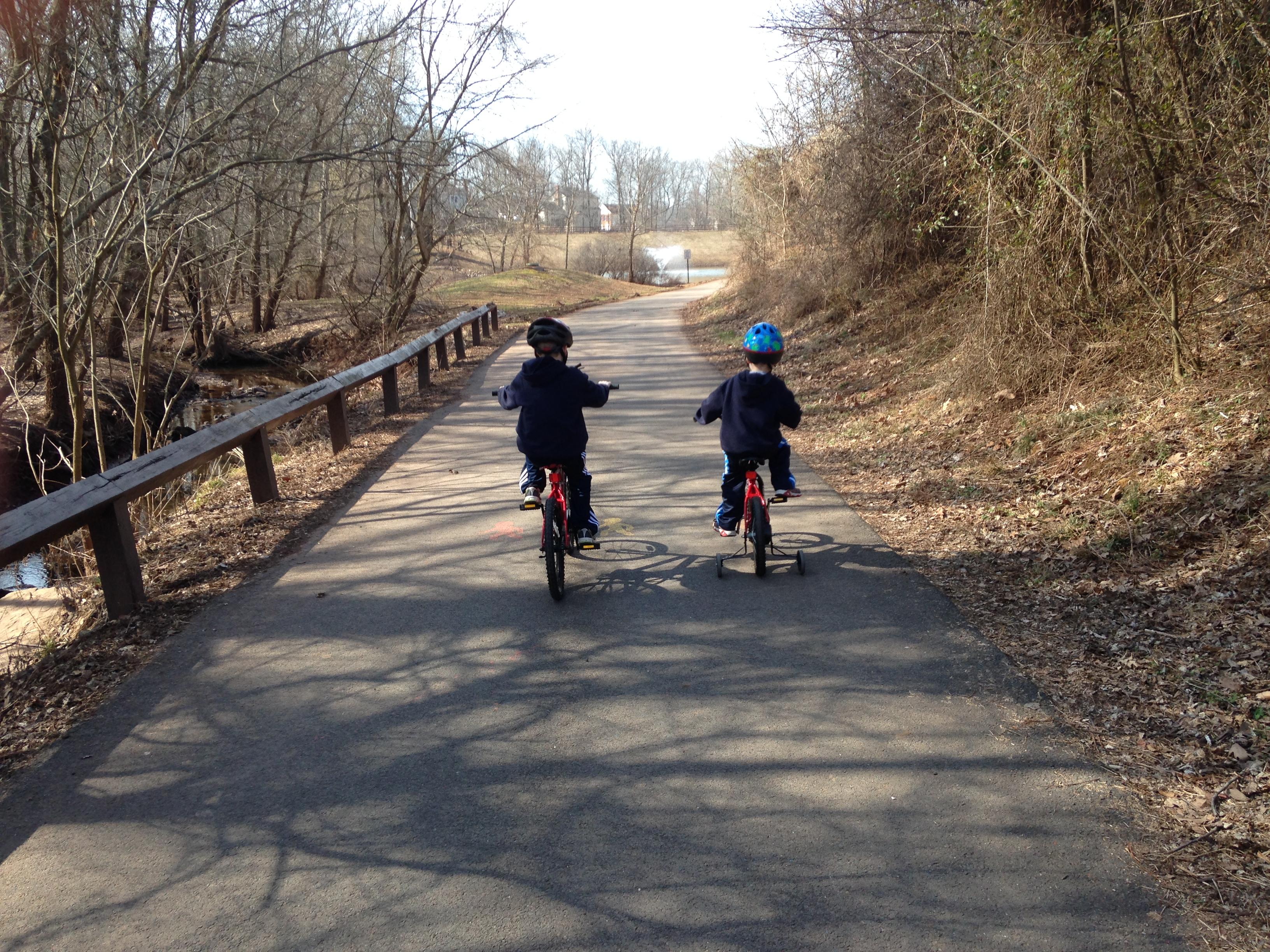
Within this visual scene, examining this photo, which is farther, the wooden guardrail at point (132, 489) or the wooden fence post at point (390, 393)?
the wooden fence post at point (390, 393)

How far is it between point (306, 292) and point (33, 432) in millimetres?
23652

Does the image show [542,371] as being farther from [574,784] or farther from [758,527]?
[574,784]

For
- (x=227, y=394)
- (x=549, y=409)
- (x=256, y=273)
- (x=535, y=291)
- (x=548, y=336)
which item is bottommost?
(x=227, y=394)

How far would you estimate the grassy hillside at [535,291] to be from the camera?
1504 inches

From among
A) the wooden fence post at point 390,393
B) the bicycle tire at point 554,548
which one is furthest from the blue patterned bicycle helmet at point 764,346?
the wooden fence post at point 390,393

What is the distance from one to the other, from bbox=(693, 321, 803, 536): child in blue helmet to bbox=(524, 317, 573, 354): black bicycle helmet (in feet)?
3.40

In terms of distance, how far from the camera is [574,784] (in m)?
3.90

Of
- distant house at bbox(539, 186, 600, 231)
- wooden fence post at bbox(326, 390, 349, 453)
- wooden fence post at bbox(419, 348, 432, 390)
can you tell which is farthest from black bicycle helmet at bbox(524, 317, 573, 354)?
distant house at bbox(539, 186, 600, 231)

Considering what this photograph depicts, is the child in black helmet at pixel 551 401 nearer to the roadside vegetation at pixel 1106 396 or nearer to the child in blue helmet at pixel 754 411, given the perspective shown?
the child in blue helmet at pixel 754 411

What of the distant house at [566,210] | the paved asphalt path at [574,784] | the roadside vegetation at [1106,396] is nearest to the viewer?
the paved asphalt path at [574,784]

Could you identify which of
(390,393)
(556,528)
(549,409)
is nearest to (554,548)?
(556,528)

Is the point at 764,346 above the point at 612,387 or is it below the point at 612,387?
above

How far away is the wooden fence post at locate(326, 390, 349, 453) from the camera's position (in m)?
10.7

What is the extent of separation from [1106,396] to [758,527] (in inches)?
170
